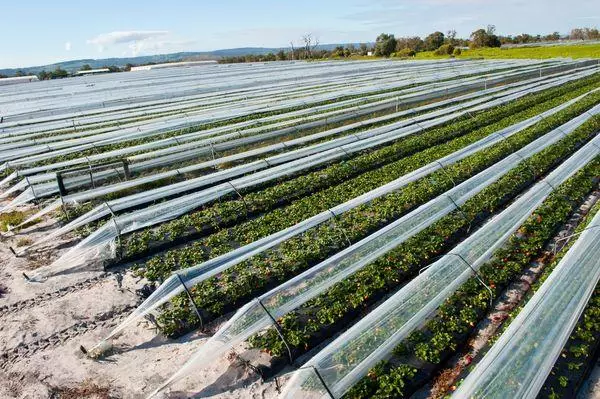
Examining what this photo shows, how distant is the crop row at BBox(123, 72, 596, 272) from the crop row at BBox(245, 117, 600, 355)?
2315 mm

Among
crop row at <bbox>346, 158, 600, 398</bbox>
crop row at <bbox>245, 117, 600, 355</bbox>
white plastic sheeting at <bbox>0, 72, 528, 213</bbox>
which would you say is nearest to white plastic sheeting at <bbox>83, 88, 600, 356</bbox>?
crop row at <bbox>245, 117, 600, 355</bbox>

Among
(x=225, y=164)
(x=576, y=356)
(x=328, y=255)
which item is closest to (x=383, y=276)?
(x=328, y=255)

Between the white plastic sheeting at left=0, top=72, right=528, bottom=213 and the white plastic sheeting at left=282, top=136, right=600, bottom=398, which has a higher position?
the white plastic sheeting at left=0, top=72, right=528, bottom=213

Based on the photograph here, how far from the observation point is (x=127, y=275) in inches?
→ 366

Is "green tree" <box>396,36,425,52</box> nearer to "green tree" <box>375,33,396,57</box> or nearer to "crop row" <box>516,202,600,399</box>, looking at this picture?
"green tree" <box>375,33,396,57</box>

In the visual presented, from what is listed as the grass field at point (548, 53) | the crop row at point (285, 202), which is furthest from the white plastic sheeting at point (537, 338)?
the grass field at point (548, 53)

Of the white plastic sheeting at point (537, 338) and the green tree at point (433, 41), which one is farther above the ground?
the green tree at point (433, 41)

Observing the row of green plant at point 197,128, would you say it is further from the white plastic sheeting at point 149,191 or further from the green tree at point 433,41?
the green tree at point 433,41

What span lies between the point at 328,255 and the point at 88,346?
15.7 ft

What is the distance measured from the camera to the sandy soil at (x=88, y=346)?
630 centimetres

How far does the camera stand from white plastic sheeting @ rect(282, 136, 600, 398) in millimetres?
5449

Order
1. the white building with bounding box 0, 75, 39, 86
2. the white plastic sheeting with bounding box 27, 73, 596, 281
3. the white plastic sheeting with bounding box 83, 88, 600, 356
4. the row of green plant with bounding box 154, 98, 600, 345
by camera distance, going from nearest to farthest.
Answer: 1. the white plastic sheeting with bounding box 83, 88, 600, 356
2. the row of green plant with bounding box 154, 98, 600, 345
3. the white plastic sheeting with bounding box 27, 73, 596, 281
4. the white building with bounding box 0, 75, 39, 86

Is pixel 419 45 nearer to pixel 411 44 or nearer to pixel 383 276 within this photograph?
pixel 411 44

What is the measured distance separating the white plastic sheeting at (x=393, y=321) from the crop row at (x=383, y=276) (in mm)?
821
